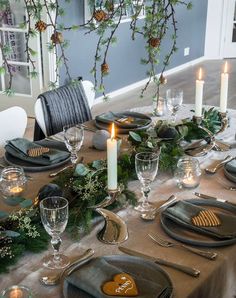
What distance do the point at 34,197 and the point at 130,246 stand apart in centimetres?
42

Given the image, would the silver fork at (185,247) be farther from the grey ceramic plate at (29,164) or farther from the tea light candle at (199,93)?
the tea light candle at (199,93)

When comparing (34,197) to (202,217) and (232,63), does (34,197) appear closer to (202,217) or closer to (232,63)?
(202,217)

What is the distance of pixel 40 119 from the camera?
2.44 meters

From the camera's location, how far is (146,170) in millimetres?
1531

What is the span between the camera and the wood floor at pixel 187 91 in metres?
5.19

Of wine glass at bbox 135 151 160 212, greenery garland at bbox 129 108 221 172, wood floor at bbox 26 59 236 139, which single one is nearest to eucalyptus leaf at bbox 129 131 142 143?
greenery garland at bbox 129 108 221 172

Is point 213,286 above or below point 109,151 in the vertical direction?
below

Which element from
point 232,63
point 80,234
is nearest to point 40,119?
point 80,234

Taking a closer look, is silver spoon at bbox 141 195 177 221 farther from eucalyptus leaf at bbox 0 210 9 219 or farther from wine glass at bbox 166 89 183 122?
wine glass at bbox 166 89 183 122

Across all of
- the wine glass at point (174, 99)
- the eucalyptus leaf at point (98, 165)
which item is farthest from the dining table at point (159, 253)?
the wine glass at point (174, 99)

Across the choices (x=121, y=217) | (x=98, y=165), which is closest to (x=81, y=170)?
(x=98, y=165)

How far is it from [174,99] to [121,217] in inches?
39.0

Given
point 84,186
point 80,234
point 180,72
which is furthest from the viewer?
point 180,72

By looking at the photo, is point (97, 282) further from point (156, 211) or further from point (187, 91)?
point (187, 91)
